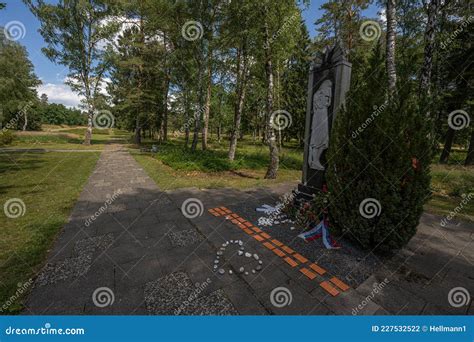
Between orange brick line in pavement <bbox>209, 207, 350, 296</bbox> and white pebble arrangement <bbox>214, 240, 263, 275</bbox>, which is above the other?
orange brick line in pavement <bbox>209, 207, 350, 296</bbox>

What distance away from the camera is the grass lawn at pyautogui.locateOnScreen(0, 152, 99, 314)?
3.37 meters

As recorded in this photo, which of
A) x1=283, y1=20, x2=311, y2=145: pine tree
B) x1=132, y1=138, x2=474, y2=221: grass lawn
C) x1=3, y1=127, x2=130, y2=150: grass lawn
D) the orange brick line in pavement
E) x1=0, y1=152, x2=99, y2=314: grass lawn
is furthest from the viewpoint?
x1=283, y1=20, x2=311, y2=145: pine tree

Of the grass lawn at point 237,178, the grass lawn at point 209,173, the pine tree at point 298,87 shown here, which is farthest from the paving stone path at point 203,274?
the pine tree at point 298,87

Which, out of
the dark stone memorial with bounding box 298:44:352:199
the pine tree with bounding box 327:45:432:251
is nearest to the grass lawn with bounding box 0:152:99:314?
the pine tree with bounding box 327:45:432:251

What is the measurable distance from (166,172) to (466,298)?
11.2 metres

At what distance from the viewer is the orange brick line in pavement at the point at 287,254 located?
3.14 metres

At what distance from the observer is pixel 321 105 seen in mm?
5426

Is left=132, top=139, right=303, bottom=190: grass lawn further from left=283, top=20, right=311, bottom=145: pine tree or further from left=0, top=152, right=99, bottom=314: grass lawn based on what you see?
left=283, top=20, right=311, bottom=145: pine tree

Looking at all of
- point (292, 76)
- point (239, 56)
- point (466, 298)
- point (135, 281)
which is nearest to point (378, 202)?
point (466, 298)

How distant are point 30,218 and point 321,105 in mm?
7787

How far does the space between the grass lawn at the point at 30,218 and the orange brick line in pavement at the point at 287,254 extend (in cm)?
365

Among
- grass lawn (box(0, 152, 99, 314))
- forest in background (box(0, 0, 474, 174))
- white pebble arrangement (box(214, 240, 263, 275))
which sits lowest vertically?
grass lawn (box(0, 152, 99, 314))

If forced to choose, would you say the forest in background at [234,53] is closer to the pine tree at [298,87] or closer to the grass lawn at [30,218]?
the pine tree at [298,87]

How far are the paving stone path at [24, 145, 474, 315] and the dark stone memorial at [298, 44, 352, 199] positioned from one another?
1908mm
